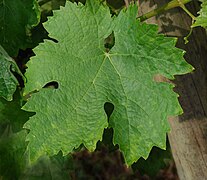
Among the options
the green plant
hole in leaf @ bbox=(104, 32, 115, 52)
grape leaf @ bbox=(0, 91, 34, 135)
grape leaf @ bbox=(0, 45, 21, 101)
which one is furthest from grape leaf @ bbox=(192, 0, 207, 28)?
grape leaf @ bbox=(0, 91, 34, 135)

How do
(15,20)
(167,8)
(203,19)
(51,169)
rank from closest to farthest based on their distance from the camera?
(203,19)
(167,8)
(15,20)
(51,169)

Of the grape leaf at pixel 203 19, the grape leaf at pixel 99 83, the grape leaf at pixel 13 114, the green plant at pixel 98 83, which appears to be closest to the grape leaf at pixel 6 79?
the green plant at pixel 98 83

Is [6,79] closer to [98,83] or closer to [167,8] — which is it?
[98,83]

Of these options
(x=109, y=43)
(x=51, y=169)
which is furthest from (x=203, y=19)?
(x=51, y=169)

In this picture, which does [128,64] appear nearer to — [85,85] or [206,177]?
Result: [85,85]

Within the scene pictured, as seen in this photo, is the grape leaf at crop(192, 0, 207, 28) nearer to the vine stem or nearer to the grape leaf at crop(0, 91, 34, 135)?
the vine stem

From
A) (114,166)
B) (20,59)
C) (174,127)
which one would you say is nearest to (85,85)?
(174,127)

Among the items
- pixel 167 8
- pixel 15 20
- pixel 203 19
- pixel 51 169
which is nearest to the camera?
pixel 203 19
